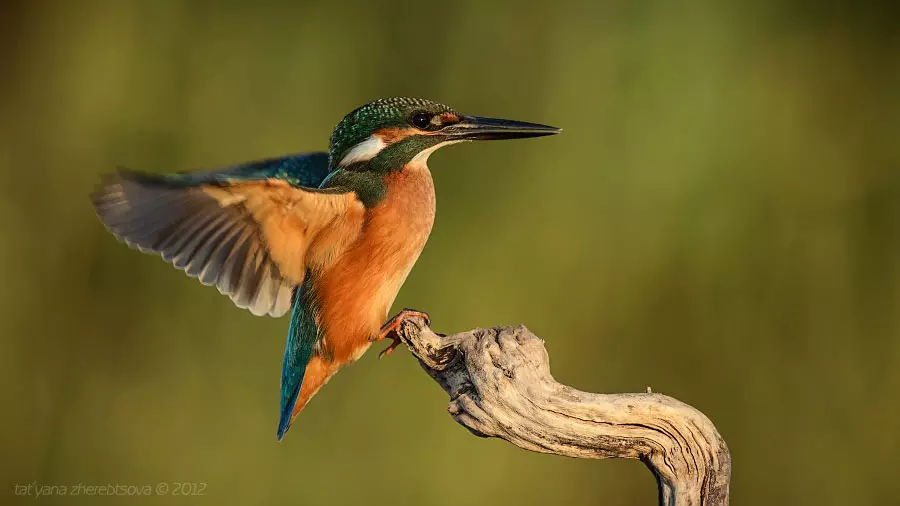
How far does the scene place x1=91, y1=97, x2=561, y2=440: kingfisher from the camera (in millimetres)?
2016

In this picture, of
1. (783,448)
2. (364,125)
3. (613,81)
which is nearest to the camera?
(364,125)

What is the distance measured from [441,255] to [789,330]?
1.17 meters

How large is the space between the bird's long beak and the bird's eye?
0.16 feet

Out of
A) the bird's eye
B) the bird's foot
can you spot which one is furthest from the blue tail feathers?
the bird's eye

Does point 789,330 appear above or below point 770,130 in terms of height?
below

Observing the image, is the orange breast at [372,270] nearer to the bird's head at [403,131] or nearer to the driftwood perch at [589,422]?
the bird's head at [403,131]

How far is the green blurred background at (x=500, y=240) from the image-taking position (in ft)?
9.95

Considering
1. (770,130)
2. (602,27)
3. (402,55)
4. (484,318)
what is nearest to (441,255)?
(484,318)

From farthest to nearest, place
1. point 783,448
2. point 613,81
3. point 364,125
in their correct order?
point 613,81, point 783,448, point 364,125

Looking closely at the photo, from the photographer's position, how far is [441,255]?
3.15m

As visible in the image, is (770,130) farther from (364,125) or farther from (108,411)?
(108,411)

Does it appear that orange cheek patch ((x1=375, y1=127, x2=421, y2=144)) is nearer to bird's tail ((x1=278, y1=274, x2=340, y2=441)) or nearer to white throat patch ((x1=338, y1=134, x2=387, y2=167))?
white throat patch ((x1=338, y1=134, x2=387, y2=167))

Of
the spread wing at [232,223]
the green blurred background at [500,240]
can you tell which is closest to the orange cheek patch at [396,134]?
the spread wing at [232,223]

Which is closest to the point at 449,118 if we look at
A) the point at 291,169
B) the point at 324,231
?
the point at 324,231
